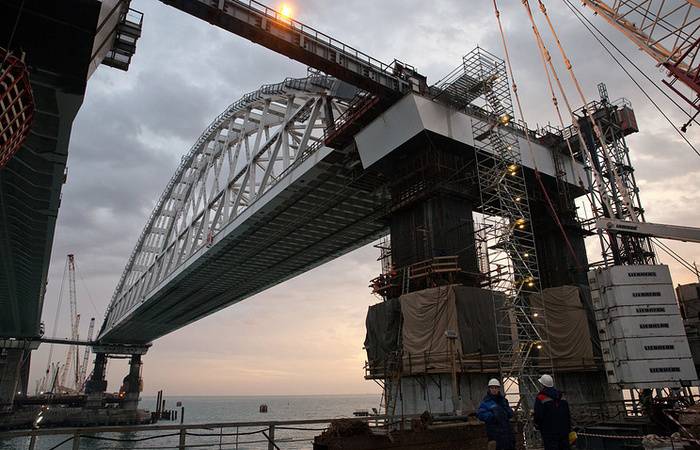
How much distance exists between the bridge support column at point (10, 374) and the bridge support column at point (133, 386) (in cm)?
2798

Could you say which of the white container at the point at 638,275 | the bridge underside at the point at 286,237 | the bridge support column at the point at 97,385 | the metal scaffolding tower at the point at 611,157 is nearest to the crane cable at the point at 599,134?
the metal scaffolding tower at the point at 611,157

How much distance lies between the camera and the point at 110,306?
373 ft

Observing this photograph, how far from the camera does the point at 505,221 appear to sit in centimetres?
3034

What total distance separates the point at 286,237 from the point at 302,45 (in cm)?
2943

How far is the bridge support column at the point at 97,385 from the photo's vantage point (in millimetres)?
109688

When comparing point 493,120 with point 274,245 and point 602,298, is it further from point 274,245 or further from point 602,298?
point 274,245

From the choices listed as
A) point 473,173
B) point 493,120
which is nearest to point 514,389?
point 473,173

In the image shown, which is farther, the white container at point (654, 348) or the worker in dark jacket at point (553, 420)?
the white container at point (654, 348)

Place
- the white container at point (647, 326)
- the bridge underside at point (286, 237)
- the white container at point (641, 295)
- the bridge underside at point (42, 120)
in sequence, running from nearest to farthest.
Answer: the bridge underside at point (42, 120) → the white container at point (647, 326) → the white container at point (641, 295) → the bridge underside at point (286, 237)

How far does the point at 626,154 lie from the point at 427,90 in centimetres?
1705

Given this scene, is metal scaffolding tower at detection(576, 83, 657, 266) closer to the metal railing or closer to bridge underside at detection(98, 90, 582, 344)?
bridge underside at detection(98, 90, 582, 344)

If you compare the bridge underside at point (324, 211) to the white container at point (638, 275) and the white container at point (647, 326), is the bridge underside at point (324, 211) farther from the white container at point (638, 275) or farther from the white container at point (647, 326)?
the white container at point (647, 326)

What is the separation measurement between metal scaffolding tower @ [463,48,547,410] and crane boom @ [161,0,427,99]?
4306mm

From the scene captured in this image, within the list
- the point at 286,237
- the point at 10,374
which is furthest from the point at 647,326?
the point at 10,374
